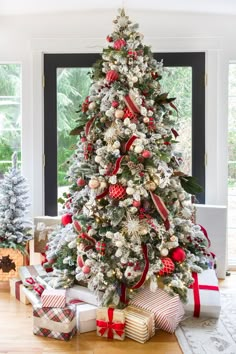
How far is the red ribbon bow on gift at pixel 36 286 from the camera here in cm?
256

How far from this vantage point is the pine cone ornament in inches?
92.9

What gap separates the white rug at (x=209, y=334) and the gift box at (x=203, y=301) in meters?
0.04

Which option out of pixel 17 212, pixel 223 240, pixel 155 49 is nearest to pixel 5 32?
pixel 155 49

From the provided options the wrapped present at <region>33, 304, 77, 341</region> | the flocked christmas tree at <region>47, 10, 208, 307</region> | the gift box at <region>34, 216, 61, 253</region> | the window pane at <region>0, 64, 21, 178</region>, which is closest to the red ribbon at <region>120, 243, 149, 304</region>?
the flocked christmas tree at <region>47, 10, 208, 307</region>

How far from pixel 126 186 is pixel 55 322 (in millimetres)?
910

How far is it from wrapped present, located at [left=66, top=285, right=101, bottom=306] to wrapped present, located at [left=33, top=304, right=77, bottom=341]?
0.20 metres

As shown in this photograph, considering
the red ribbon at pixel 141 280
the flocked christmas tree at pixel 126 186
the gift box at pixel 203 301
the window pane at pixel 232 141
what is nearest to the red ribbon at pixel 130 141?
the flocked christmas tree at pixel 126 186

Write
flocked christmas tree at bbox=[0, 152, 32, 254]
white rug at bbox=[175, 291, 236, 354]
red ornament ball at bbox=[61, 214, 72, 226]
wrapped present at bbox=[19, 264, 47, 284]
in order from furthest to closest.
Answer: flocked christmas tree at bbox=[0, 152, 32, 254] < wrapped present at bbox=[19, 264, 47, 284] < red ornament ball at bbox=[61, 214, 72, 226] < white rug at bbox=[175, 291, 236, 354]

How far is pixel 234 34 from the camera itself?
3.38 m

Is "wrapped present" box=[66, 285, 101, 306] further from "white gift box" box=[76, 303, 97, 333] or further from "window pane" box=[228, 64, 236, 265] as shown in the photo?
"window pane" box=[228, 64, 236, 265]

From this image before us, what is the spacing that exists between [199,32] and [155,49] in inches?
16.4

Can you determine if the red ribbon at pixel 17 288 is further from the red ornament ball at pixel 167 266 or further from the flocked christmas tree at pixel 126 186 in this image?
the red ornament ball at pixel 167 266

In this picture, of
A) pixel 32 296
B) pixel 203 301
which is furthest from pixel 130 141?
pixel 32 296

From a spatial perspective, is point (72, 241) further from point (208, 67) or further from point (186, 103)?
point (208, 67)
